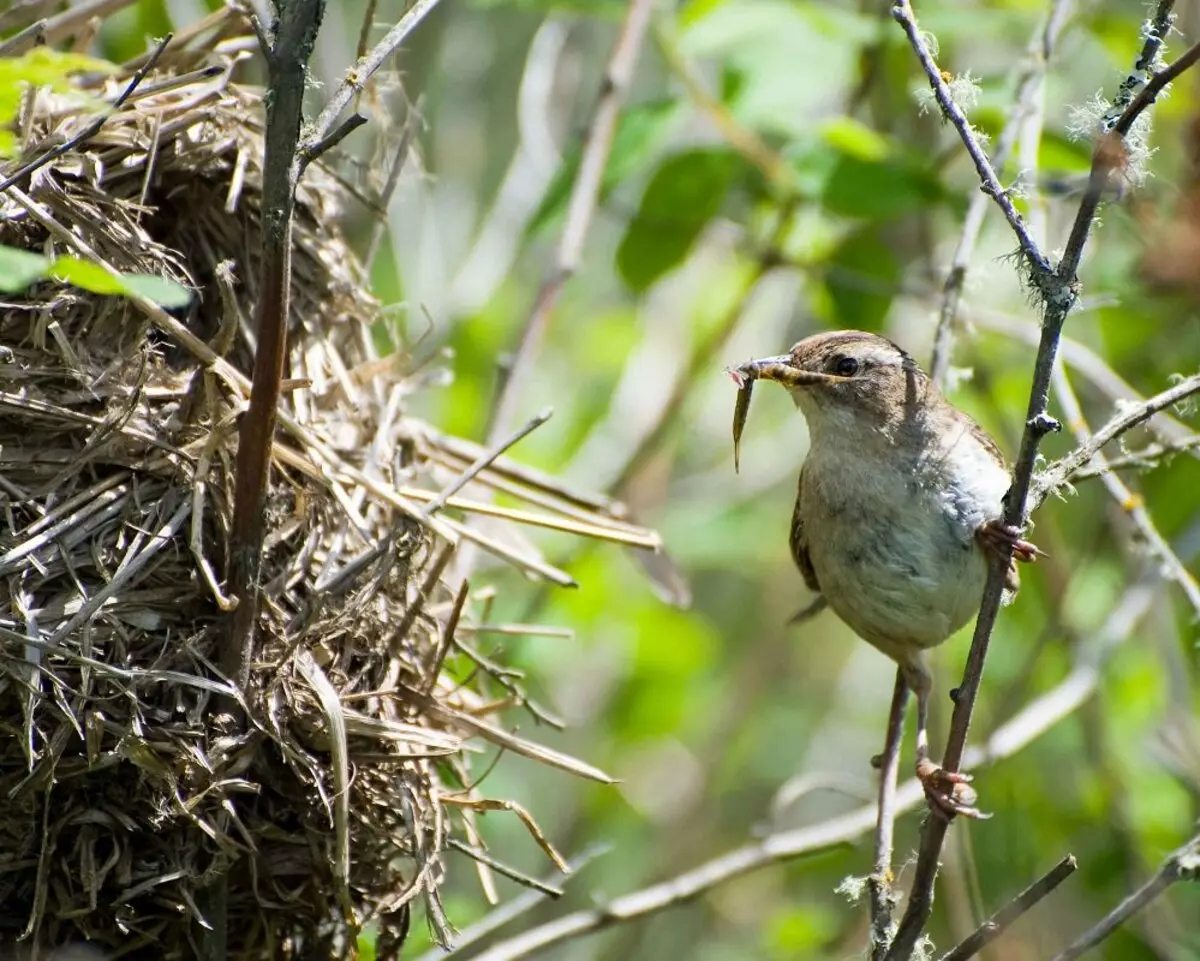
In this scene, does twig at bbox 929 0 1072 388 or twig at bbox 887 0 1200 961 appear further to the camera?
twig at bbox 929 0 1072 388

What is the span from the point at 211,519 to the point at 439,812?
78 cm

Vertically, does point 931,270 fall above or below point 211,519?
above

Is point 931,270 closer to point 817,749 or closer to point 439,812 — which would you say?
point 439,812

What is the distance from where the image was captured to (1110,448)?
4.97m

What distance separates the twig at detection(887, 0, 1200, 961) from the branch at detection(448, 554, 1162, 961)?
1353 millimetres

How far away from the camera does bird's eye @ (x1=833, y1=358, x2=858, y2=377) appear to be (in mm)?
3438

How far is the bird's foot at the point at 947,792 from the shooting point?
8.44 ft

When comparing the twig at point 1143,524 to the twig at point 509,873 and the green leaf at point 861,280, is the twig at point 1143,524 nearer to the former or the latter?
the green leaf at point 861,280

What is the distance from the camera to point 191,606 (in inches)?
108

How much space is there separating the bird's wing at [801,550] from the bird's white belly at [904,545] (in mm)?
127

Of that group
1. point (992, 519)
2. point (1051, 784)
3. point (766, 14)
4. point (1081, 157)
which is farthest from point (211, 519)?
point (1051, 784)

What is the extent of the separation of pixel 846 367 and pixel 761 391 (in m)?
3.69

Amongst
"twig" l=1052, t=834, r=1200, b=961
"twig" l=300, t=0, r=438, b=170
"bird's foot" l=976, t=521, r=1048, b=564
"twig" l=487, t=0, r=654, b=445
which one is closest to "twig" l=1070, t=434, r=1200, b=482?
"bird's foot" l=976, t=521, r=1048, b=564

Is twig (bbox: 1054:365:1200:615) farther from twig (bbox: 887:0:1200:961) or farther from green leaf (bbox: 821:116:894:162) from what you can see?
green leaf (bbox: 821:116:894:162)
